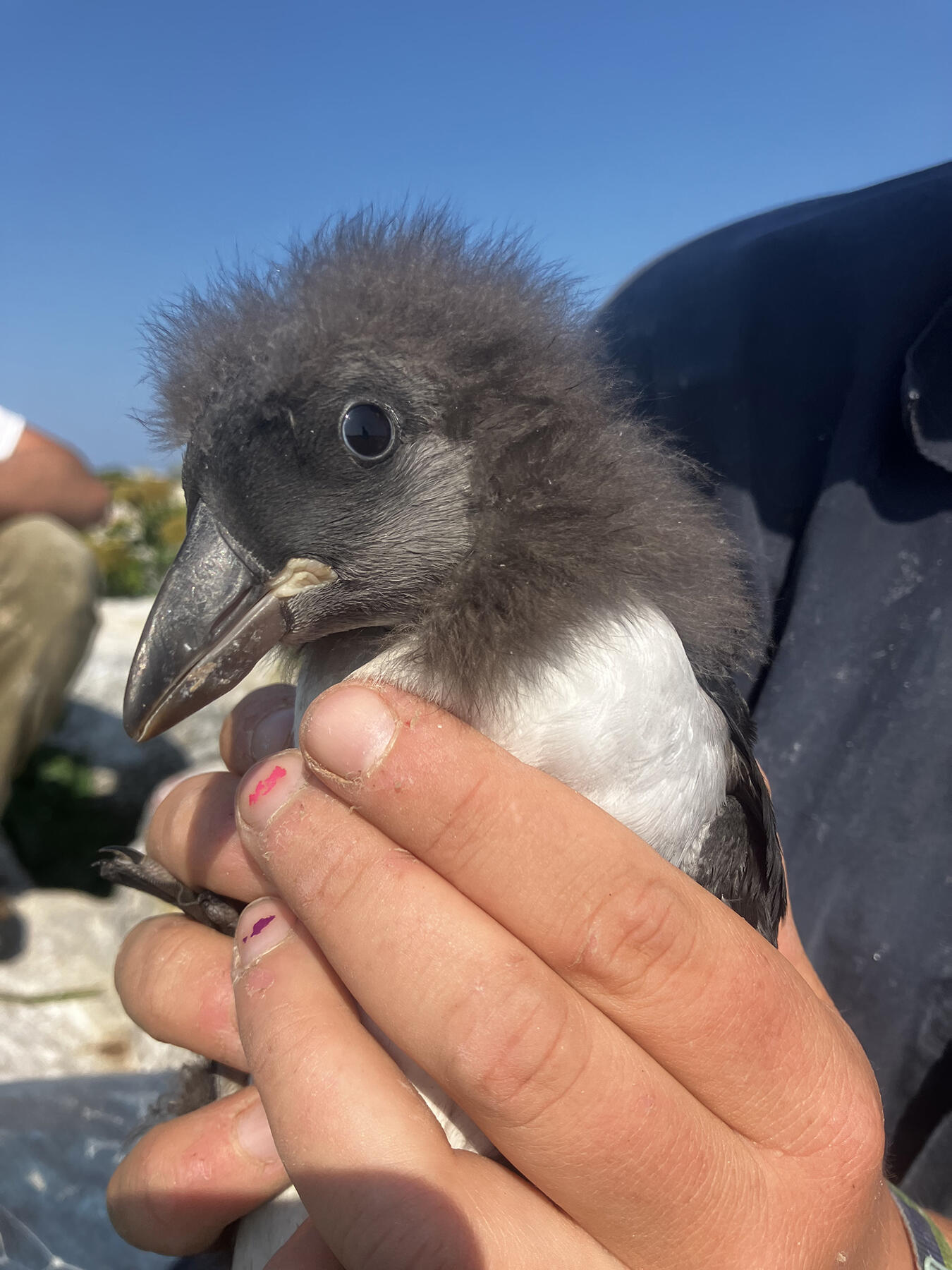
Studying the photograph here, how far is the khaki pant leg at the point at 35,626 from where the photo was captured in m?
5.15

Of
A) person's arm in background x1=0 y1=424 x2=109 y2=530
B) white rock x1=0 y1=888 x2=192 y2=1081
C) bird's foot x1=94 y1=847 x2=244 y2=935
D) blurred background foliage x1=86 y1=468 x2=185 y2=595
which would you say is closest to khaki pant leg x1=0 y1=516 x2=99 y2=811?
person's arm in background x1=0 y1=424 x2=109 y2=530

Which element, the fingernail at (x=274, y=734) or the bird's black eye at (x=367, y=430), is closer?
the bird's black eye at (x=367, y=430)

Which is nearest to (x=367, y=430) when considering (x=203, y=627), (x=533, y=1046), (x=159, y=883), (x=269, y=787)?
(x=203, y=627)

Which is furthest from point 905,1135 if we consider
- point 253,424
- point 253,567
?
point 253,424

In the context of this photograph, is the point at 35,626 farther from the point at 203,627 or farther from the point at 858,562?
the point at 858,562

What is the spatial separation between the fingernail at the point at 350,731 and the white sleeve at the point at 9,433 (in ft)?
17.1

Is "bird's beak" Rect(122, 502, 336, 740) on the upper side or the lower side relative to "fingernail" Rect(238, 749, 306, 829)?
upper

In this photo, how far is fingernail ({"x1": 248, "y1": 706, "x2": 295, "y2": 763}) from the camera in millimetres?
1778

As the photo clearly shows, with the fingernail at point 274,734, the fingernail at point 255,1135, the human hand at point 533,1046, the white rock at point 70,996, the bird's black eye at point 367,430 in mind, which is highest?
the bird's black eye at point 367,430

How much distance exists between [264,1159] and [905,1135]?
1.44 m

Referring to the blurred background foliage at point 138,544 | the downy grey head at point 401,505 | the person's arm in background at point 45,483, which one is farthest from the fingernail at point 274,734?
the blurred background foliage at point 138,544

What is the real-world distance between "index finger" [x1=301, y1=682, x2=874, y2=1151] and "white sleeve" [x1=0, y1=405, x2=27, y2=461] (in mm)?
5212

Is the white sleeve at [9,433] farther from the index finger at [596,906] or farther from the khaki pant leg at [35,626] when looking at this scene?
the index finger at [596,906]

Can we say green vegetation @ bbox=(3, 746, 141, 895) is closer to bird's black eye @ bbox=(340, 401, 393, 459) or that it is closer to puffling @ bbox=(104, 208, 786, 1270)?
puffling @ bbox=(104, 208, 786, 1270)
